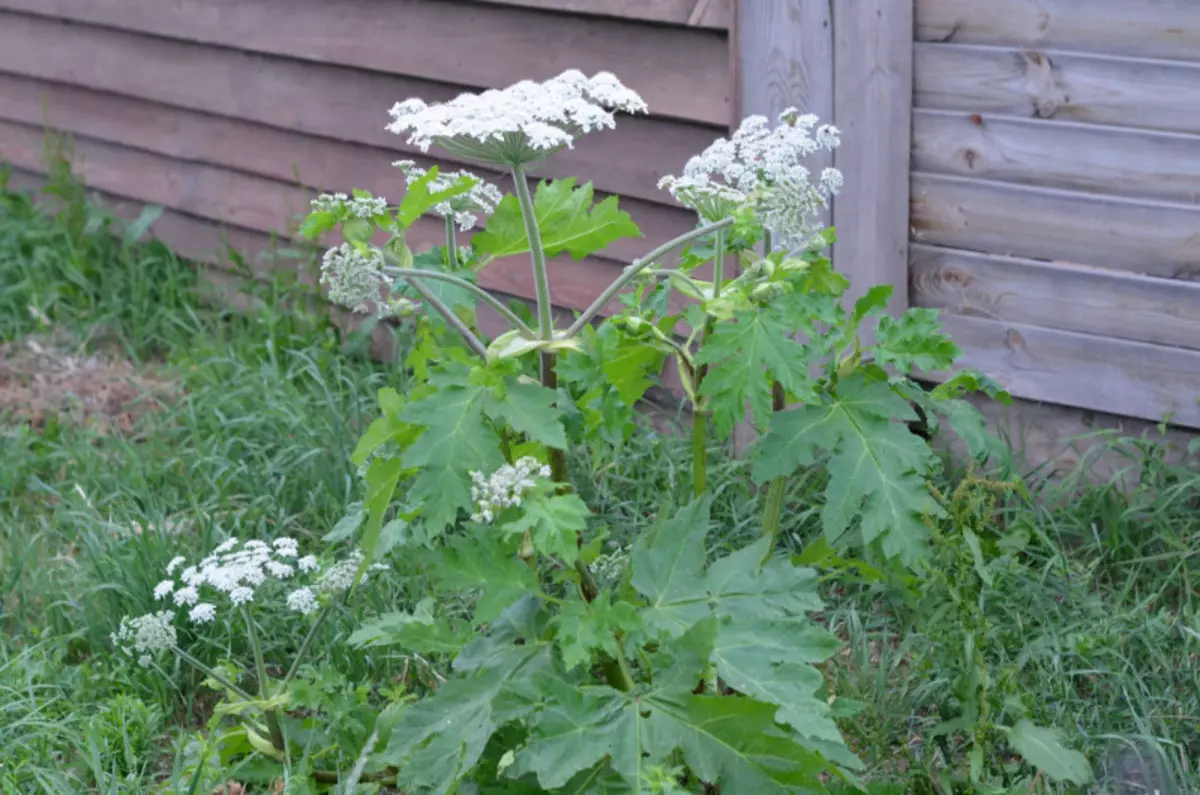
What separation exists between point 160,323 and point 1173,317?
359cm

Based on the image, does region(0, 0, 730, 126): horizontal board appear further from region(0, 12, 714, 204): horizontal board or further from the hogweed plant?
the hogweed plant

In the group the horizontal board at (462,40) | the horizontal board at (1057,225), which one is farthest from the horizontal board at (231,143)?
the horizontal board at (1057,225)

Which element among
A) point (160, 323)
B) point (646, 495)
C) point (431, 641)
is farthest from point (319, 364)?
point (431, 641)

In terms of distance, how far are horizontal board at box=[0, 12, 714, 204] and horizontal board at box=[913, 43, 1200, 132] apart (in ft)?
2.18

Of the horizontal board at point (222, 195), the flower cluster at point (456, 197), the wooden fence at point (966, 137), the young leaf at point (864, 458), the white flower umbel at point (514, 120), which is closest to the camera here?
the white flower umbel at point (514, 120)

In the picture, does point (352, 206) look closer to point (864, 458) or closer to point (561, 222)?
point (561, 222)

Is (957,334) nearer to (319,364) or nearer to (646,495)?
(646,495)

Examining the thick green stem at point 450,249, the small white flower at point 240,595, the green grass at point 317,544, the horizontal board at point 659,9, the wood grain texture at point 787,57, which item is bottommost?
the green grass at point 317,544

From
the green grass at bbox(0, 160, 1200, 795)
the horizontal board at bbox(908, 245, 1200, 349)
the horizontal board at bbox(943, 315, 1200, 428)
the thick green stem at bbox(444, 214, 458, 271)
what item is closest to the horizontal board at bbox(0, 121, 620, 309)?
the green grass at bbox(0, 160, 1200, 795)

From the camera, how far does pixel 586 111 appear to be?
1903 mm

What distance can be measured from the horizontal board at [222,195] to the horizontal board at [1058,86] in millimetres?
1134

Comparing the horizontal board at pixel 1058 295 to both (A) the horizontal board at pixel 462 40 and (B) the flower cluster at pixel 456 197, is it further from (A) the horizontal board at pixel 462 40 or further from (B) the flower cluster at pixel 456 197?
(B) the flower cluster at pixel 456 197

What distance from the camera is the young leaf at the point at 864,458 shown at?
2125 millimetres

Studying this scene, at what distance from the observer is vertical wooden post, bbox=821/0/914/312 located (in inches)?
130
